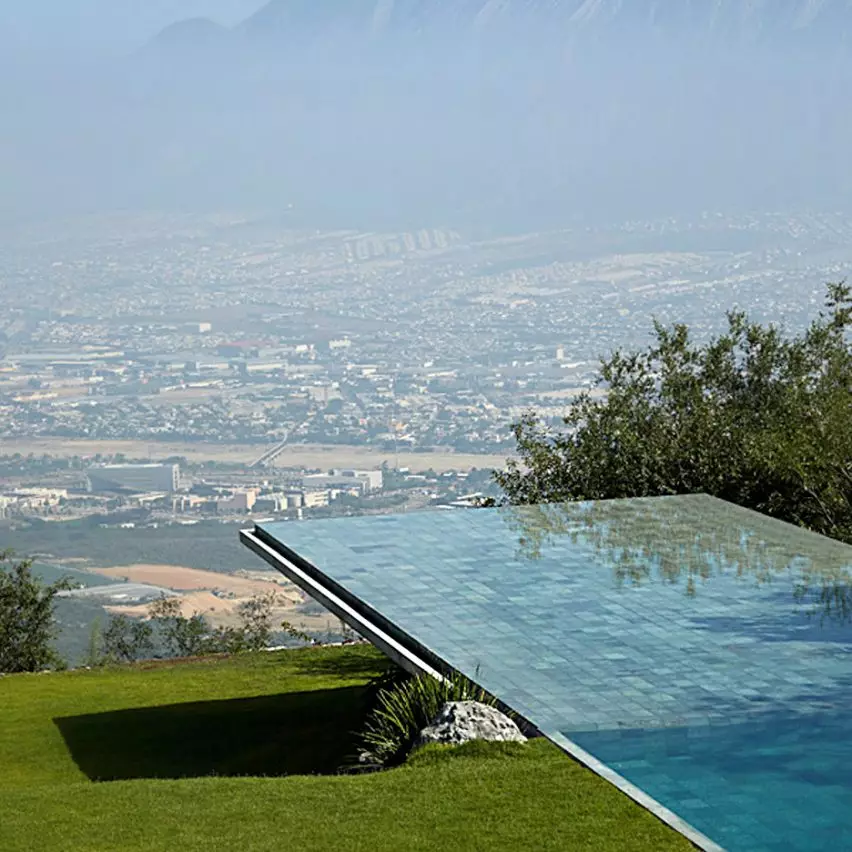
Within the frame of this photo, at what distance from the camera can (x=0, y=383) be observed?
86.2 meters

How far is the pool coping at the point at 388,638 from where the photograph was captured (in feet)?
24.9

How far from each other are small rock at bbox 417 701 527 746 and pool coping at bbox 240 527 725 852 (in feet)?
1.50

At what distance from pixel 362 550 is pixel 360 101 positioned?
13593cm

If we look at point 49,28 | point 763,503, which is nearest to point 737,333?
point 763,503

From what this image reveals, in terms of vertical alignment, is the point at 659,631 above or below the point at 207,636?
above

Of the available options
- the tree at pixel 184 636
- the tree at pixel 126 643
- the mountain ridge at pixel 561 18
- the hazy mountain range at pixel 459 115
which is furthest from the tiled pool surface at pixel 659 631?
the mountain ridge at pixel 561 18

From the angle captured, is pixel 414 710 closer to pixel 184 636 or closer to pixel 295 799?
pixel 295 799

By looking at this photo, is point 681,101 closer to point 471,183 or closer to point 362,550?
point 471,183

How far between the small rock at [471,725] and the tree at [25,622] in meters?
15.4

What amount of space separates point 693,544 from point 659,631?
3244 mm

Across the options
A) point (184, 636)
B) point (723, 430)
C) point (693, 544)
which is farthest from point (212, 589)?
point (693, 544)

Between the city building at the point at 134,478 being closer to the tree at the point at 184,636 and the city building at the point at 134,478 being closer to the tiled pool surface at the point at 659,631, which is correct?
the tree at the point at 184,636

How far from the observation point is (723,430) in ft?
72.0

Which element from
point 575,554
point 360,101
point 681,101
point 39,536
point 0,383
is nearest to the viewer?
point 575,554
